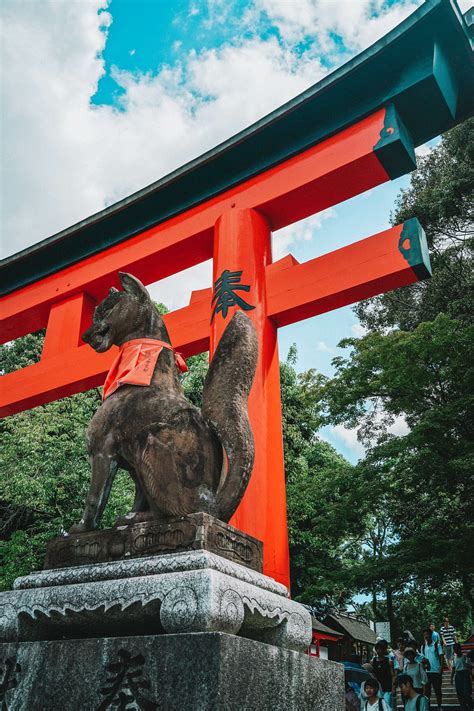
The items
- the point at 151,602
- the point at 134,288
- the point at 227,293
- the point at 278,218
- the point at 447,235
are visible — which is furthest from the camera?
the point at 447,235

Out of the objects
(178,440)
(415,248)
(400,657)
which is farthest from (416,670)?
(178,440)

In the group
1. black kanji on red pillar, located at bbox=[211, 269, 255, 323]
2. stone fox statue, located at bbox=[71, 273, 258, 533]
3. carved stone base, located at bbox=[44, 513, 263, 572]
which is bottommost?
carved stone base, located at bbox=[44, 513, 263, 572]

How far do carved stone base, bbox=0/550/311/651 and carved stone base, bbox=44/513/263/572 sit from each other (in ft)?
0.25

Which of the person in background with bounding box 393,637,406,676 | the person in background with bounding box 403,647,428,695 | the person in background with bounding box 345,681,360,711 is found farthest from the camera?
the person in background with bounding box 393,637,406,676

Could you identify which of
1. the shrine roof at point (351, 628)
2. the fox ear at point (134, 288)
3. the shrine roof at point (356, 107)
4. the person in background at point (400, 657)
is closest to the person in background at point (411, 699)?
the person in background at point (400, 657)

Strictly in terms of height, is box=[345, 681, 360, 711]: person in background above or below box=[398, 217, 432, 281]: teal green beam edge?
below

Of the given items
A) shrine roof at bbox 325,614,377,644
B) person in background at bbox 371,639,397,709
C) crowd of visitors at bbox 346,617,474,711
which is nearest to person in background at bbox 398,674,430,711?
crowd of visitors at bbox 346,617,474,711

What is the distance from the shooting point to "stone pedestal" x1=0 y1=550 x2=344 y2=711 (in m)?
1.55

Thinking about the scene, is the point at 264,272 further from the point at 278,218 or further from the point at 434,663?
the point at 434,663

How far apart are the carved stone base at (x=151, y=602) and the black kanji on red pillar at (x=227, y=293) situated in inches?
122

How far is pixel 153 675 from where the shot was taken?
158 centimetres

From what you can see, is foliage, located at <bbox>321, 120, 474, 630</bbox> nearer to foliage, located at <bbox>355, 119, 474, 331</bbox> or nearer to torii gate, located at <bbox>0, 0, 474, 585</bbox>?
foliage, located at <bbox>355, 119, 474, 331</bbox>

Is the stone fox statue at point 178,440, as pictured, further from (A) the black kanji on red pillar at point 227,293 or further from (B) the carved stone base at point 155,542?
(A) the black kanji on red pillar at point 227,293

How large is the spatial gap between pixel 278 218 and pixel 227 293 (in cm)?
133
